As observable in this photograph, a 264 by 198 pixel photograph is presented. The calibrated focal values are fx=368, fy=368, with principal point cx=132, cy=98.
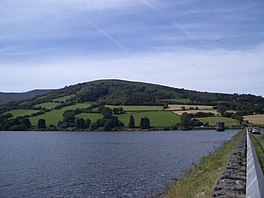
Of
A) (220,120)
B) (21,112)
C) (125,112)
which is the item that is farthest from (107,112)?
(21,112)

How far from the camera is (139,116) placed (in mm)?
129625

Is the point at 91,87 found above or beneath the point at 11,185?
above

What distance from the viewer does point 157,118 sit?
419ft

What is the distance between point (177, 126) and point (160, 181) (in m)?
99.5

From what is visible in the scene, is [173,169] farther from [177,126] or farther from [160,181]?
[177,126]

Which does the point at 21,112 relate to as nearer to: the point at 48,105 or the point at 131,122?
the point at 48,105

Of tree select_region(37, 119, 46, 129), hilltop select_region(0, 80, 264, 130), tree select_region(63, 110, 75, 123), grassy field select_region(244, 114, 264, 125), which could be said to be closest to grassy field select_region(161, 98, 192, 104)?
hilltop select_region(0, 80, 264, 130)

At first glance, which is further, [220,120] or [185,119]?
[185,119]

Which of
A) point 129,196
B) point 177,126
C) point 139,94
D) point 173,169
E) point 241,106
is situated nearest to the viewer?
point 129,196

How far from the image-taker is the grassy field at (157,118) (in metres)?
124

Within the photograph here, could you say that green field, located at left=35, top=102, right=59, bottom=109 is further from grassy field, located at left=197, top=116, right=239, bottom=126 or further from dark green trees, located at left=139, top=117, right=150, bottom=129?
grassy field, located at left=197, top=116, right=239, bottom=126

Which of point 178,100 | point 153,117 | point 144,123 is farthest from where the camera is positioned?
point 178,100

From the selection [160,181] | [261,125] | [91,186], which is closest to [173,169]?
[160,181]

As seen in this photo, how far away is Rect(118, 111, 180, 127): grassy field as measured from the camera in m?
124
